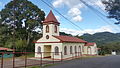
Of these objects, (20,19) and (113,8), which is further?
(20,19)

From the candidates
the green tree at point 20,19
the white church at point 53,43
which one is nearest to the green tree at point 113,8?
the white church at point 53,43

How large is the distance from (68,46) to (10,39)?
15.0m

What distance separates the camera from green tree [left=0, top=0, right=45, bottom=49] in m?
39.3

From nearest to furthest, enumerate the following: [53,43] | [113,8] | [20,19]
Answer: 1. [113,8]
2. [53,43]
3. [20,19]

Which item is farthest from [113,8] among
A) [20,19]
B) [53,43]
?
[20,19]

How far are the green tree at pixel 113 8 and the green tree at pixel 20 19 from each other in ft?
73.9

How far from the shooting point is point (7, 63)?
17.0m

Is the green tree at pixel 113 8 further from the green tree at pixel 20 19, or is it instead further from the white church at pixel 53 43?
the green tree at pixel 20 19

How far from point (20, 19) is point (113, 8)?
26.0 metres

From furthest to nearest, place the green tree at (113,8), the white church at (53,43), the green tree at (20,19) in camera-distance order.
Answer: the green tree at (20,19) < the white church at (53,43) < the green tree at (113,8)

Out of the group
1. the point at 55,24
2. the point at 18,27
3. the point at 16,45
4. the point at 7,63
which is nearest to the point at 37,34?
the point at 18,27

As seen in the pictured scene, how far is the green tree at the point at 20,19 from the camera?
39.3 metres

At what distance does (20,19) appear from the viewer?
39.7 m

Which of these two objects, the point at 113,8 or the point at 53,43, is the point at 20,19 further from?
the point at 113,8
